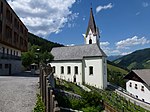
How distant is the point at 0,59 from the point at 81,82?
730 inches

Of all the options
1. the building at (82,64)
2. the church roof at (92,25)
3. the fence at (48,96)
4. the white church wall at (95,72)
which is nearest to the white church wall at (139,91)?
the building at (82,64)

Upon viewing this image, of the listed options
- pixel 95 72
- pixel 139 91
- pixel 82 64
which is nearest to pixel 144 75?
pixel 139 91

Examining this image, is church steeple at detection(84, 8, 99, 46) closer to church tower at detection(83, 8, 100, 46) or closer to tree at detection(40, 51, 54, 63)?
church tower at detection(83, 8, 100, 46)

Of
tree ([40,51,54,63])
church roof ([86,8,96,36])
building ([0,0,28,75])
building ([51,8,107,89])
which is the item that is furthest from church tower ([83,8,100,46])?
building ([0,0,28,75])

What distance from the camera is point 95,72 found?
4116 cm

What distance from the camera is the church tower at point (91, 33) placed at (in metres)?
51.3

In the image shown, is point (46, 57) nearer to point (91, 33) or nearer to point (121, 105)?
point (91, 33)

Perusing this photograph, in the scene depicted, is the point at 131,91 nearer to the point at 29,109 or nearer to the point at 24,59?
the point at 24,59

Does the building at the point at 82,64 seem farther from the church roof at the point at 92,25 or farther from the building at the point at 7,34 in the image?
the building at the point at 7,34

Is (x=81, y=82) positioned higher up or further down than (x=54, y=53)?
further down

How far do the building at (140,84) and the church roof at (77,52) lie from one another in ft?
30.1

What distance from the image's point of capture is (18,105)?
1126 cm

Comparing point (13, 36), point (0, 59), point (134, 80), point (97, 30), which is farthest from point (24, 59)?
point (134, 80)

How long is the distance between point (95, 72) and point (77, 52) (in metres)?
7.10
